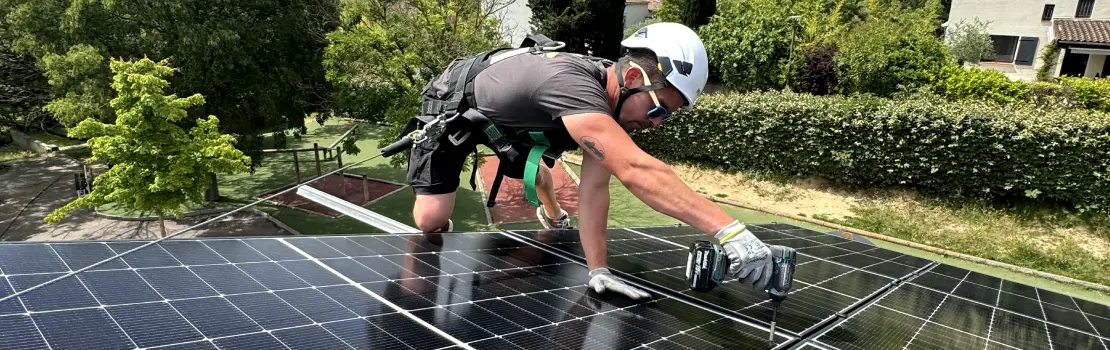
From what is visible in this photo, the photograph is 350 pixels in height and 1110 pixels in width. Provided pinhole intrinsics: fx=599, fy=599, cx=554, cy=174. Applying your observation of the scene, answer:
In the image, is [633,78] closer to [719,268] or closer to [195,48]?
[719,268]

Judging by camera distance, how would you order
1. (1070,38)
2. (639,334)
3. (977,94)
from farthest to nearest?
(1070,38) < (977,94) < (639,334)

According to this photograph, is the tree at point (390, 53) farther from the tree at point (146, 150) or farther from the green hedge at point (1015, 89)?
the green hedge at point (1015, 89)

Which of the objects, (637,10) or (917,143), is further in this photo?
(637,10)

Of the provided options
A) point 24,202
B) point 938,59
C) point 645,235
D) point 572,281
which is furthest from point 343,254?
point 938,59

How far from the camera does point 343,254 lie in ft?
11.1

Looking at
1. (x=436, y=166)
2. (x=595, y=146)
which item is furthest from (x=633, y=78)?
(x=436, y=166)

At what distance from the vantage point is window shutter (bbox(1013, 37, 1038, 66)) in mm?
26031

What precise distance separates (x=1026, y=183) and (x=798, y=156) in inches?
161

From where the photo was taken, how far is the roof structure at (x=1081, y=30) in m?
23.3

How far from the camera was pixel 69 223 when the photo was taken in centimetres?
1232

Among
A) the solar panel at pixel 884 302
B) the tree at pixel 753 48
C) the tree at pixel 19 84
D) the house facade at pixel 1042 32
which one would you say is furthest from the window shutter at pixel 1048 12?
the tree at pixel 19 84

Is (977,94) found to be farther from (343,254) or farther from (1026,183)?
(343,254)

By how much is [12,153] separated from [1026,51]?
40.1 metres

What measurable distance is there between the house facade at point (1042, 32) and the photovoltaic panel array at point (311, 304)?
28.9 meters
